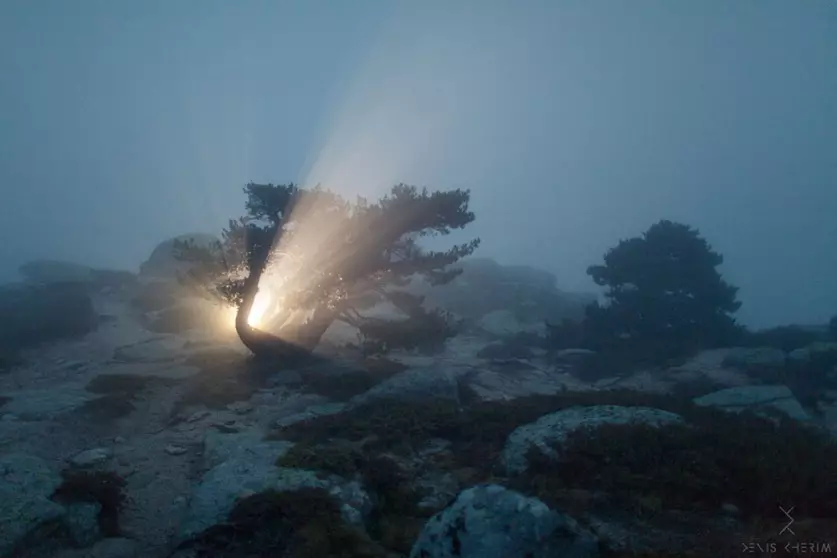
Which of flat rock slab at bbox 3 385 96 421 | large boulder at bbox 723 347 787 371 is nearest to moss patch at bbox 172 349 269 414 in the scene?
flat rock slab at bbox 3 385 96 421

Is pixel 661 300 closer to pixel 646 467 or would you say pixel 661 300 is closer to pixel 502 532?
pixel 646 467

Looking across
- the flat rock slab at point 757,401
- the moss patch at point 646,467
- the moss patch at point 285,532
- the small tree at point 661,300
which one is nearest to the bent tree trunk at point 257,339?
the moss patch at point 646,467

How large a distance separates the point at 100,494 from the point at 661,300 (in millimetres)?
37103

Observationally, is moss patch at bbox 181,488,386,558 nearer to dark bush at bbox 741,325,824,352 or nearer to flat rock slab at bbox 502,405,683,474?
flat rock slab at bbox 502,405,683,474

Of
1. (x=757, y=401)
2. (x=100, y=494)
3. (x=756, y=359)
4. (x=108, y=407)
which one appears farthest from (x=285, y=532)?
(x=756, y=359)

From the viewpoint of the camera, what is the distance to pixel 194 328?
38.0 meters

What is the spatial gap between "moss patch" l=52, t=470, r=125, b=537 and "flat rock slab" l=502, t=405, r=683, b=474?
8.19 meters

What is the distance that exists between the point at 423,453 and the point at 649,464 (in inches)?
214

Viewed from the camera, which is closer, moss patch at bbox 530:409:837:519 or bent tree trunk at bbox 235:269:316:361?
moss patch at bbox 530:409:837:519

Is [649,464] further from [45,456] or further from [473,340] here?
[473,340]

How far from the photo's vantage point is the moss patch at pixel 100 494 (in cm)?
1027

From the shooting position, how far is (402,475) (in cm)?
1183

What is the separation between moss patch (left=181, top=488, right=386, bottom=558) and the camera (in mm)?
8406

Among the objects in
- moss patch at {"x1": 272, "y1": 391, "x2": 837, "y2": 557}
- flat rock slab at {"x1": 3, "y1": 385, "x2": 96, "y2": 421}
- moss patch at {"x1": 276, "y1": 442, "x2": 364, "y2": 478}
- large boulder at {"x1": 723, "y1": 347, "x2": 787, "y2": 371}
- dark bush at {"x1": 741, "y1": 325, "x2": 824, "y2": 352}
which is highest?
dark bush at {"x1": 741, "y1": 325, "x2": 824, "y2": 352}
